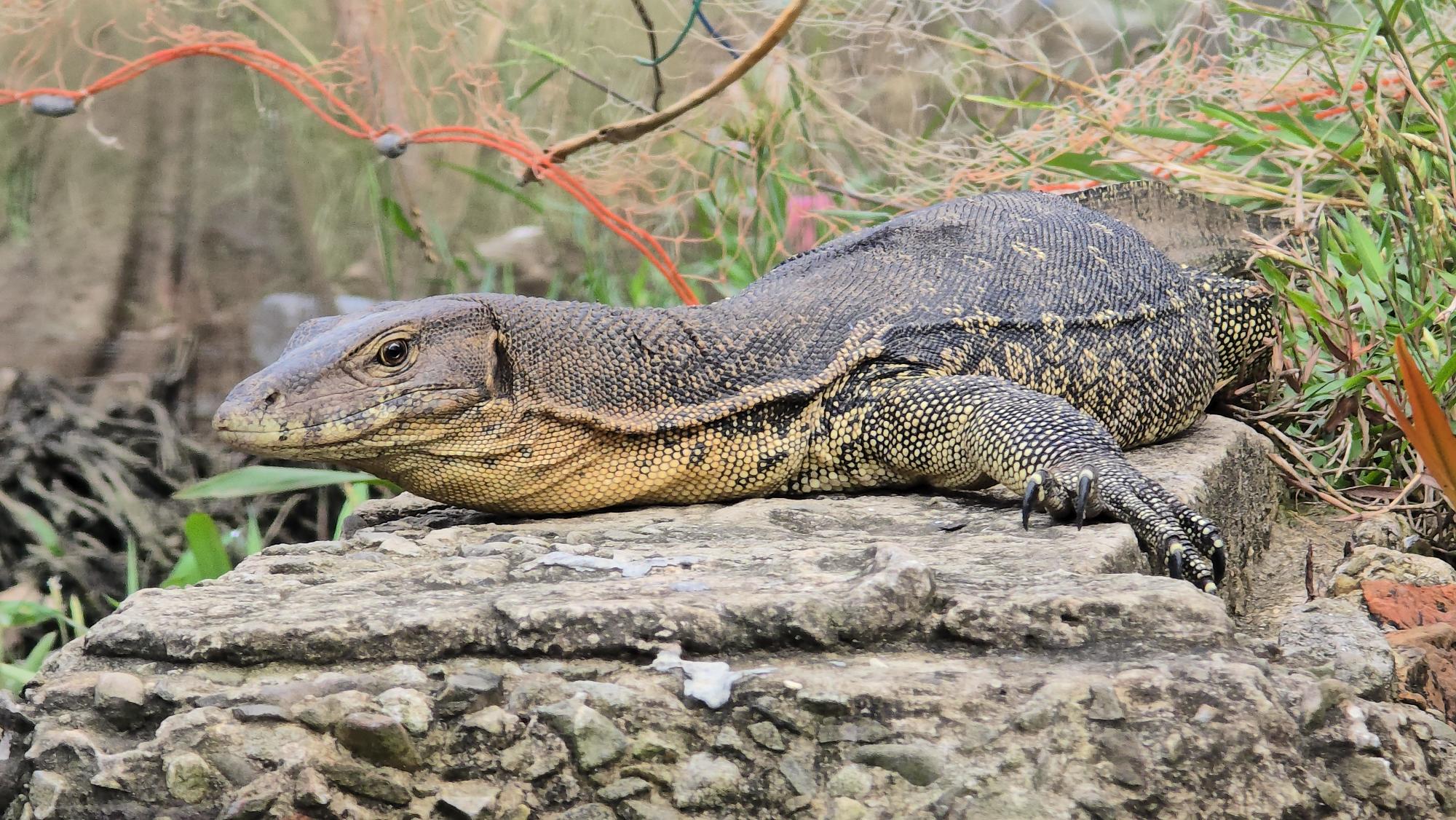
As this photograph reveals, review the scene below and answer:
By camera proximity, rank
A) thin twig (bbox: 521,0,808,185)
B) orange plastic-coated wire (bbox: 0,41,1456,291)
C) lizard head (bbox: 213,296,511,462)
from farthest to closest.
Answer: orange plastic-coated wire (bbox: 0,41,1456,291)
thin twig (bbox: 521,0,808,185)
lizard head (bbox: 213,296,511,462)

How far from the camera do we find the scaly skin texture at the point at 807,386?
3.24m

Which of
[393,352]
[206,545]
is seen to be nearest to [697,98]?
[393,352]

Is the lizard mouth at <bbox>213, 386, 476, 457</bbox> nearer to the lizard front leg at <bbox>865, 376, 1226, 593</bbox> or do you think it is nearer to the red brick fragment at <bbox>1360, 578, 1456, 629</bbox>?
the lizard front leg at <bbox>865, 376, 1226, 593</bbox>

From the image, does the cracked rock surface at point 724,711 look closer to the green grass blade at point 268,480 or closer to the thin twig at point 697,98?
the thin twig at point 697,98

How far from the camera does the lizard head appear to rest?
10.4ft

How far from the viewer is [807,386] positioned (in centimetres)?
373

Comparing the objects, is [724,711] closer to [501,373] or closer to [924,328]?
[501,373]

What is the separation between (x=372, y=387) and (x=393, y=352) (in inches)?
4.3

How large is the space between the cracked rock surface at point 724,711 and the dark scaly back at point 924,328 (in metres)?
1.12

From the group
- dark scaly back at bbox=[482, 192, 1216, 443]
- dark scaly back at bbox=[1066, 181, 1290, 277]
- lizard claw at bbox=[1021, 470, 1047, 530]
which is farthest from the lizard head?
dark scaly back at bbox=[1066, 181, 1290, 277]

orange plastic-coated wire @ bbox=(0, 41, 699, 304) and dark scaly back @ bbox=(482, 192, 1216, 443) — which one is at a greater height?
orange plastic-coated wire @ bbox=(0, 41, 699, 304)

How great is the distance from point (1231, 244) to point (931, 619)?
3.03 meters

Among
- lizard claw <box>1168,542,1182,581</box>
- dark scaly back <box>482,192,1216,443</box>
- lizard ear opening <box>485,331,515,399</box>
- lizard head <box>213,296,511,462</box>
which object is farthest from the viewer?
dark scaly back <box>482,192,1216,443</box>

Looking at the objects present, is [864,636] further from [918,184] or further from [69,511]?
[69,511]
